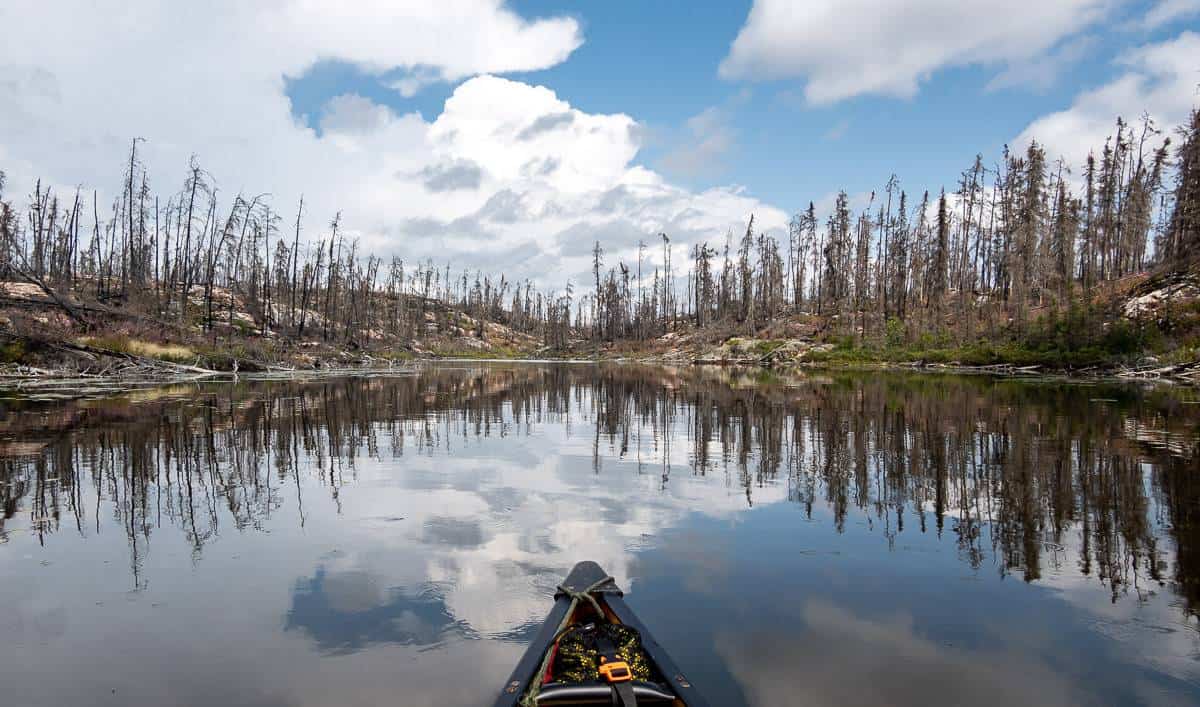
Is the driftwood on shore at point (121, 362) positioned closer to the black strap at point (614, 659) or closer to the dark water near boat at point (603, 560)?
the dark water near boat at point (603, 560)

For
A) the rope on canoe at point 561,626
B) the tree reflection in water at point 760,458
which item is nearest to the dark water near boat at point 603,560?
the tree reflection in water at point 760,458

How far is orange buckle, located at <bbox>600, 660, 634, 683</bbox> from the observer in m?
4.30

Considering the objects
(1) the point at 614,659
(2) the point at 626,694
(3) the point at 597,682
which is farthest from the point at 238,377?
(2) the point at 626,694

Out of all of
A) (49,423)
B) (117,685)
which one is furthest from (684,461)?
(49,423)

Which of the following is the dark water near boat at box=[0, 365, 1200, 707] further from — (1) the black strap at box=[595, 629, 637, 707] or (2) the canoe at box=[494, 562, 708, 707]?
(1) the black strap at box=[595, 629, 637, 707]

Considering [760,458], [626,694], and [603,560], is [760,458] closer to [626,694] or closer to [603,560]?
[603,560]

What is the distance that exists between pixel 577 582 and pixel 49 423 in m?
19.6

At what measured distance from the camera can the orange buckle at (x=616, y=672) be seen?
4.30 m

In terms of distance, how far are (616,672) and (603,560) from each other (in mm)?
3852

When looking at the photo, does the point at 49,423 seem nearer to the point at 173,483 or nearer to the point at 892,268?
the point at 173,483

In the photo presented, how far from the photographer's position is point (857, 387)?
34688 mm

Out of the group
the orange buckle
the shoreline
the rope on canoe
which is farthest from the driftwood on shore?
the orange buckle

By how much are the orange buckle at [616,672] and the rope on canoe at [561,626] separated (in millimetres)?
456

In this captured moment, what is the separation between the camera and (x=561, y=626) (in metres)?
5.34
